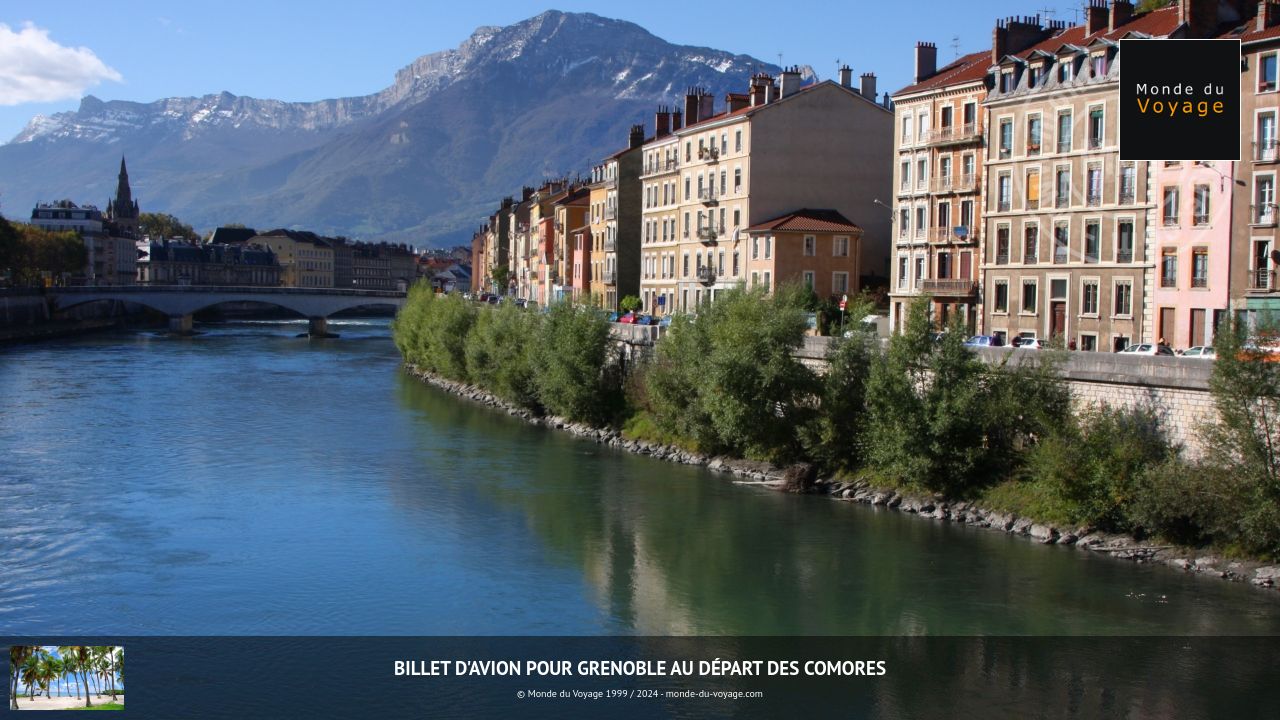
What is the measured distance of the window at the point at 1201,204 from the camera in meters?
37.2

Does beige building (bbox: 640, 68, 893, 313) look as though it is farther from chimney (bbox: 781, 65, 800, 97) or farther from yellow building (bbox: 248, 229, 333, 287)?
yellow building (bbox: 248, 229, 333, 287)

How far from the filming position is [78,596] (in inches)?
919

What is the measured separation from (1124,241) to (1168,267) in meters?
2.05

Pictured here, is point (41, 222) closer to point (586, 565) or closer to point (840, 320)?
point (840, 320)

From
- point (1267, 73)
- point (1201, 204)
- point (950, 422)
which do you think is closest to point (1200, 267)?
point (1201, 204)

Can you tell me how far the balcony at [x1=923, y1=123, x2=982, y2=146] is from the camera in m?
46.1

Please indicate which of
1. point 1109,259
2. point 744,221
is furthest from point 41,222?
point 1109,259

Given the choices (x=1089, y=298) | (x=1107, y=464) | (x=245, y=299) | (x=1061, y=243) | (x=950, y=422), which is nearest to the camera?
(x=1107, y=464)

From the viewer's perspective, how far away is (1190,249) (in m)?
37.8

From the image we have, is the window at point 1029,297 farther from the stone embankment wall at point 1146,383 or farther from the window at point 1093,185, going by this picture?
the stone embankment wall at point 1146,383

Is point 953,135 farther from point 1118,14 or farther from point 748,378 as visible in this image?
point 748,378

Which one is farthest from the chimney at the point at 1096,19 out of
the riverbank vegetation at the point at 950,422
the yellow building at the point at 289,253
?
the yellow building at the point at 289,253

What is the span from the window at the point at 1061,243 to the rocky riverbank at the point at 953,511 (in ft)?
44.8

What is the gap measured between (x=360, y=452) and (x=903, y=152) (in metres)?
24.3
